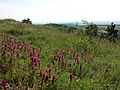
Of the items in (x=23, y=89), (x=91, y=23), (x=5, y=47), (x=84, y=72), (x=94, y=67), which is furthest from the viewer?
(x=91, y=23)

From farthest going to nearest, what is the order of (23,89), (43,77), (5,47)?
(5,47)
(43,77)
(23,89)

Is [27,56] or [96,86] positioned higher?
[27,56]

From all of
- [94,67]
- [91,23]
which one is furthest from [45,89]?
[91,23]

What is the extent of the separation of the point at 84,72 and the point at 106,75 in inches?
25.9

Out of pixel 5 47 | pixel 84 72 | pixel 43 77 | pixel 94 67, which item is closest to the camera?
pixel 43 77

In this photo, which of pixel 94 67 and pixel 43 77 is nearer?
pixel 43 77

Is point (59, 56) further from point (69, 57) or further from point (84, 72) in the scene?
point (69, 57)

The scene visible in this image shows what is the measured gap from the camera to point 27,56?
25.2ft

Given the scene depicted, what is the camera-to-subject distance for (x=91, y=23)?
13312 mm

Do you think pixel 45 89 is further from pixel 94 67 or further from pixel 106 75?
pixel 94 67

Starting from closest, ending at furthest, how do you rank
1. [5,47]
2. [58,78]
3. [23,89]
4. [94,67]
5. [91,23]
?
[23,89] → [58,78] → [5,47] → [94,67] → [91,23]

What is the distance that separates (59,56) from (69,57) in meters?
1.50

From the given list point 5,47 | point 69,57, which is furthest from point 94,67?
point 5,47

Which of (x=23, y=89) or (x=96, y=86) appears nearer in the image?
(x=23, y=89)
